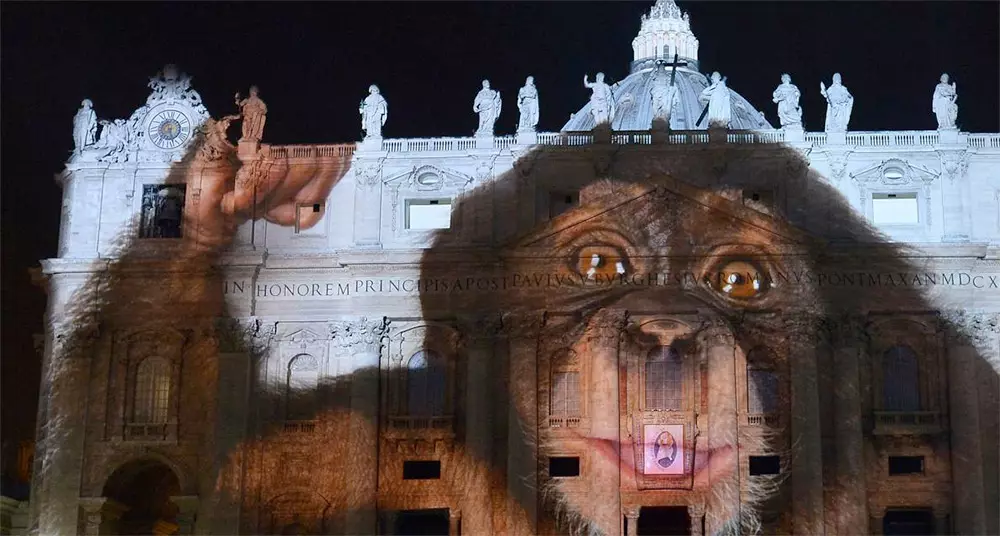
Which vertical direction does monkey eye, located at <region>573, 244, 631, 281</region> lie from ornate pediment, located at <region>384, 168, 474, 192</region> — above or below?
below

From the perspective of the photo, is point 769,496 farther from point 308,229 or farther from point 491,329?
point 308,229

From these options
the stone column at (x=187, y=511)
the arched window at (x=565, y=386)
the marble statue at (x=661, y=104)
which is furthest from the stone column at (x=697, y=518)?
the stone column at (x=187, y=511)

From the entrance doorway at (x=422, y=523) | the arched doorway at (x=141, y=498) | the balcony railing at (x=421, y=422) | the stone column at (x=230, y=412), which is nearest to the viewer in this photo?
the stone column at (x=230, y=412)

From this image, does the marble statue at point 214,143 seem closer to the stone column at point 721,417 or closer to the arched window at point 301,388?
the arched window at point 301,388

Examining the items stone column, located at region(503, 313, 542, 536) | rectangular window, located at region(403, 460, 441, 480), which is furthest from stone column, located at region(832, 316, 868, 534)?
rectangular window, located at region(403, 460, 441, 480)

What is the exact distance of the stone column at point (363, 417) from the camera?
48.7 m

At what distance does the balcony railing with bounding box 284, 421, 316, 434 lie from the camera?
50156mm

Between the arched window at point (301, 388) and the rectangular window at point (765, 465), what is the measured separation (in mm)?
14886

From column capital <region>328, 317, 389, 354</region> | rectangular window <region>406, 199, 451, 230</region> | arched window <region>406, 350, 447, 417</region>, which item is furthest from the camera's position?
rectangular window <region>406, 199, 451, 230</region>

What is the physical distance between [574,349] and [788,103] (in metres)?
11.5

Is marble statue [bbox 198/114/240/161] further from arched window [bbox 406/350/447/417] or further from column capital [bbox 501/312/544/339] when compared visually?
column capital [bbox 501/312/544/339]

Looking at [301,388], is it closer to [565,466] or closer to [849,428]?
[565,466]

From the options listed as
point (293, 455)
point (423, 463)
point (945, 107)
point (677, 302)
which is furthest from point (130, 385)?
point (945, 107)

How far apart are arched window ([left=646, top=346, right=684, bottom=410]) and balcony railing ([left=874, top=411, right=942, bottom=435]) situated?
6.64 metres
